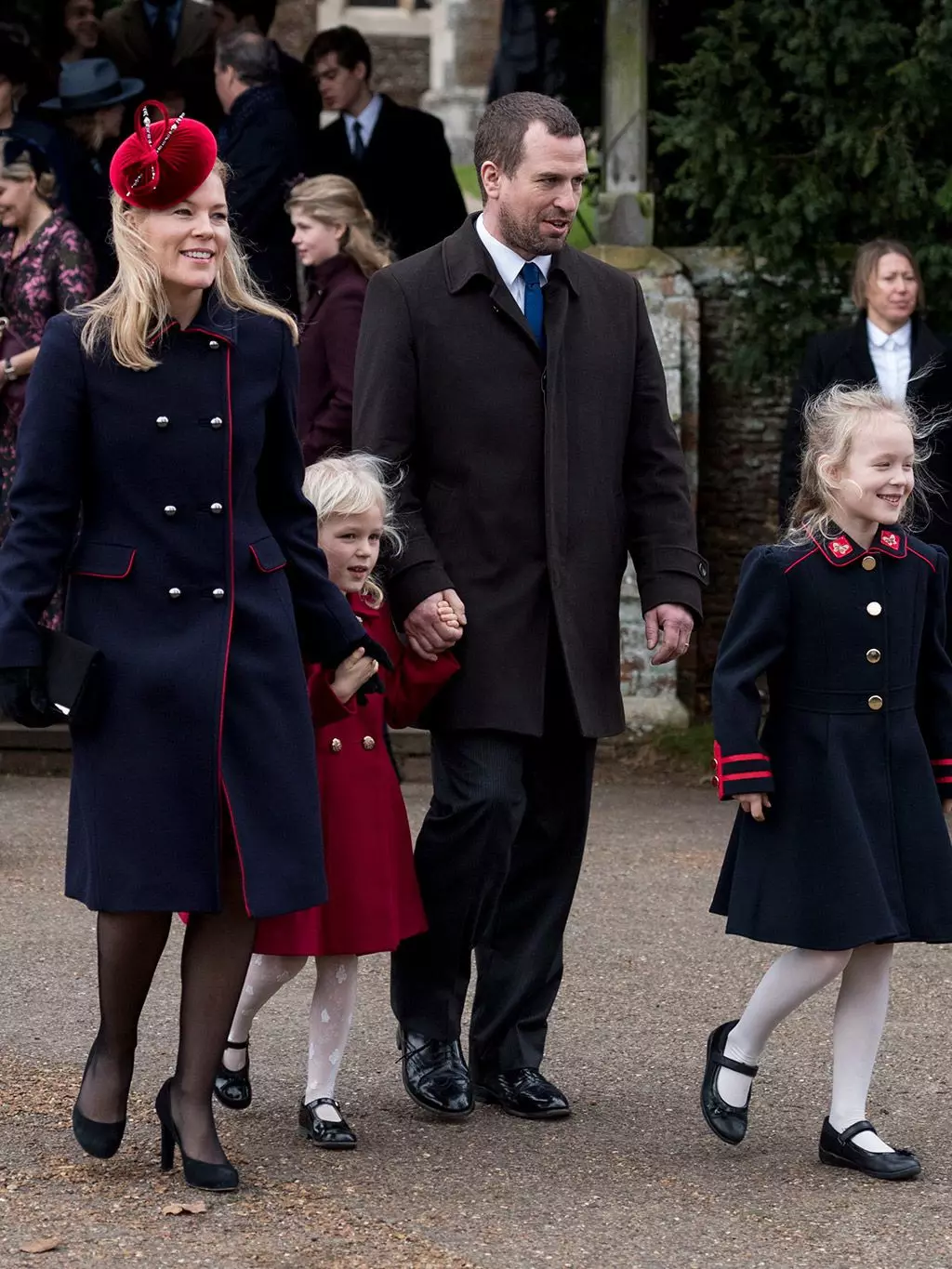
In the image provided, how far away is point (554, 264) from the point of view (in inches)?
193

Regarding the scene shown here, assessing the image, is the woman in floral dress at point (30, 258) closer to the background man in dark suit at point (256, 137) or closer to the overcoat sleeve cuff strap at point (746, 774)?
the background man in dark suit at point (256, 137)

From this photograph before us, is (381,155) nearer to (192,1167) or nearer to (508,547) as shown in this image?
(508,547)

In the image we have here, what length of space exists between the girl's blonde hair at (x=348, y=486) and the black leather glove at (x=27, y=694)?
707 mm

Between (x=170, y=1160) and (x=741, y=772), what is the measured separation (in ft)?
4.24

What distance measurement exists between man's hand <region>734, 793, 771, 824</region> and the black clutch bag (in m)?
1.25

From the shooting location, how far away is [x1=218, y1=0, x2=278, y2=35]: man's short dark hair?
10.3 meters

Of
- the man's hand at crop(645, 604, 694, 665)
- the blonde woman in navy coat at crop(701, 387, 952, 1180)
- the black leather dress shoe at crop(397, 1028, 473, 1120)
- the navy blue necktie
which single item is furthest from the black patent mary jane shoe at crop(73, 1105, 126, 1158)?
the navy blue necktie

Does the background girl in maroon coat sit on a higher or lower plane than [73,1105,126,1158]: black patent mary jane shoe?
higher

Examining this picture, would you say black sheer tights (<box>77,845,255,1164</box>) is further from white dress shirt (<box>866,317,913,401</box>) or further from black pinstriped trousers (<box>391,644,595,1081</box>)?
white dress shirt (<box>866,317,913,401</box>)

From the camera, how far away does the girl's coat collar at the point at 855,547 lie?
455cm

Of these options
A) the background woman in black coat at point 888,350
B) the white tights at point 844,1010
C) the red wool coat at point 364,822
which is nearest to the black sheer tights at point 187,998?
the red wool coat at point 364,822

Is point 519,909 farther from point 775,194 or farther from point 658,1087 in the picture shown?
point 775,194

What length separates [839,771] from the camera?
4.46 meters

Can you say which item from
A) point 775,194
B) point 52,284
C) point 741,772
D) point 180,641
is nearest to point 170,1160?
point 180,641
